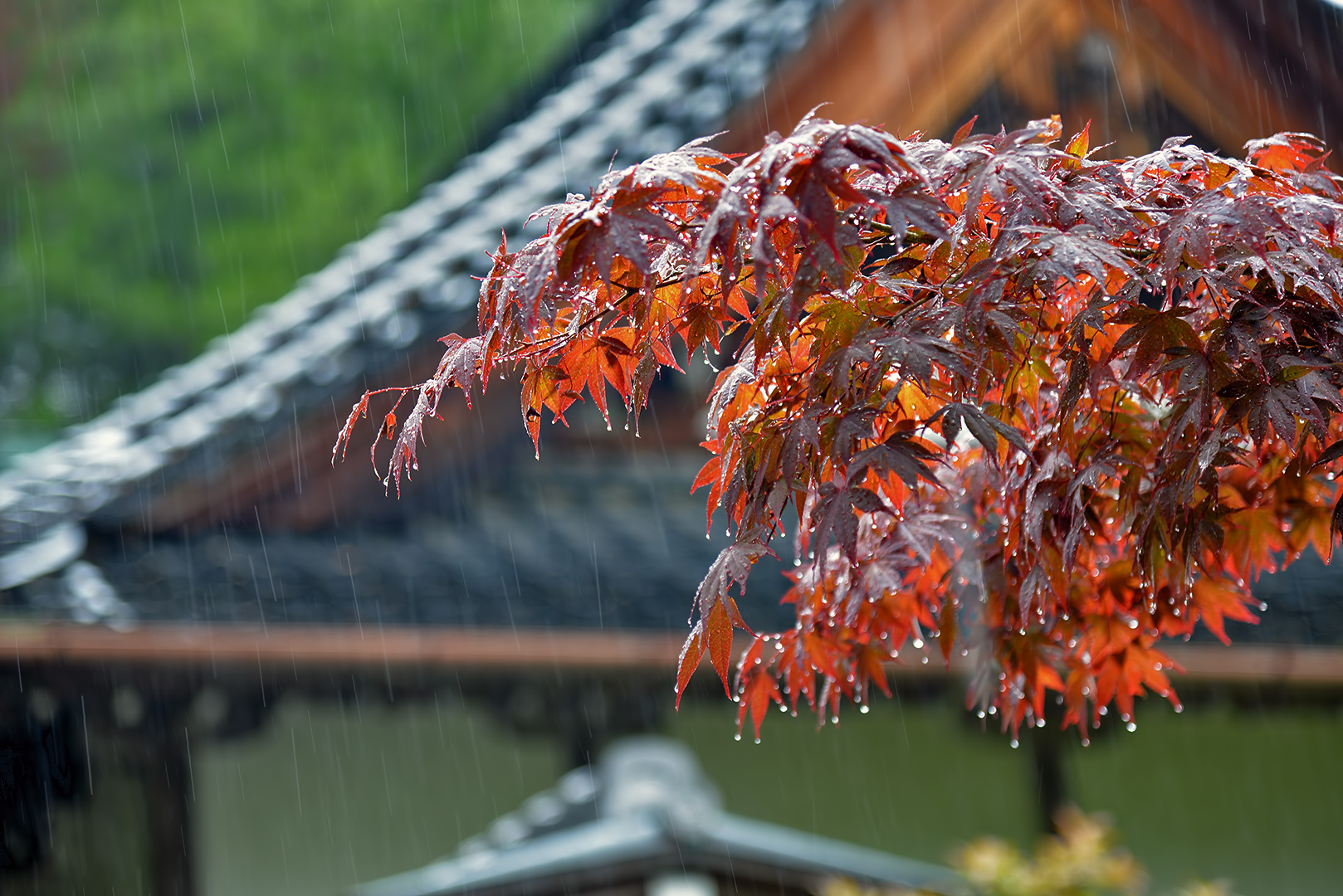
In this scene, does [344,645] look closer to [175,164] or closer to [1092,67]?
[1092,67]

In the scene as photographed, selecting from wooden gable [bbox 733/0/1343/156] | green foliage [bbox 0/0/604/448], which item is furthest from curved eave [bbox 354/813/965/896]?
green foliage [bbox 0/0/604/448]

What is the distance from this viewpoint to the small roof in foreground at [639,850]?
10.3 ft

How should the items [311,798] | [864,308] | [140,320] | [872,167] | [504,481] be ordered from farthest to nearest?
[140,320] → [311,798] → [504,481] → [864,308] → [872,167]

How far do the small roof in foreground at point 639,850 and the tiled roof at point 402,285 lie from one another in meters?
1.37

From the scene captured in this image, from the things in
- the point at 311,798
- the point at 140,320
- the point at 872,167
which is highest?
the point at 140,320

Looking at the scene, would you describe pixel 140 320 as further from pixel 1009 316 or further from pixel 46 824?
pixel 1009 316

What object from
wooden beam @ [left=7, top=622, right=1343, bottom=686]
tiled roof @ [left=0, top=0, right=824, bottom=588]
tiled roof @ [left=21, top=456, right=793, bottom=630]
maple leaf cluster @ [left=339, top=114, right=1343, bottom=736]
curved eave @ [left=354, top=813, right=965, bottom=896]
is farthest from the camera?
tiled roof @ [left=0, top=0, right=824, bottom=588]

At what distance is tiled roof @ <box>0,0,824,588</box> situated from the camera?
357cm

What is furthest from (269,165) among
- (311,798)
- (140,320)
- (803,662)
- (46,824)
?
(803,662)

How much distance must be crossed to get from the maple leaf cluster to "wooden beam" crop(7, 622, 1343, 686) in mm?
1619

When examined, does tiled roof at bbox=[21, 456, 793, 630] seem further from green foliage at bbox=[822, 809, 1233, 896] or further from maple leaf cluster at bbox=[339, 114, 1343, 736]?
maple leaf cluster at bbox=[339, 114, 1343, 736]

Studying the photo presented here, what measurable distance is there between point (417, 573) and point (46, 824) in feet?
4.06

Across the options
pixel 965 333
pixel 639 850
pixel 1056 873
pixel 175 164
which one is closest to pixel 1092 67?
pixel 1056 873

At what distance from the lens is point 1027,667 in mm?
1992
